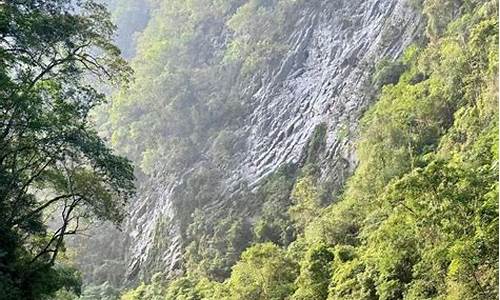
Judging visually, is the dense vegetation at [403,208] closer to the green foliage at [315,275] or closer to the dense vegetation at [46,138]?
the green foliage at [315,275]

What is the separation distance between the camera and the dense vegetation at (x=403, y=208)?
7.76 meters

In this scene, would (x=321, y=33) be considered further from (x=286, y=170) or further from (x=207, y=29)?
(x=207, y=29)

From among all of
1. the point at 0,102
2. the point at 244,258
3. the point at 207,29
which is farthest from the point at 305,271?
the point at 207,29

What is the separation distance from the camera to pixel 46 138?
8586mm

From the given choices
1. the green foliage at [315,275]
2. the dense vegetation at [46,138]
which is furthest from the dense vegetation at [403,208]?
the dense vegetation at [46,138]

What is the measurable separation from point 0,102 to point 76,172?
1805mm

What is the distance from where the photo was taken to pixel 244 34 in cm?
3322

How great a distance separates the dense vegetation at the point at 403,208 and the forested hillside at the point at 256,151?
0.04 m

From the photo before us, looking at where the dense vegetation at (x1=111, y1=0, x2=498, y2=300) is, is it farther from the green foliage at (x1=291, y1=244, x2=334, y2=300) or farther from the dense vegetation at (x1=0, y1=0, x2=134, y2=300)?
the dense vegetation at (x1=0, y1=0, x2=134, y2=300)

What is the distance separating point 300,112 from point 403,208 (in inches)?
618

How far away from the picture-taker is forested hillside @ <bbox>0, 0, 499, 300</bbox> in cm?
839

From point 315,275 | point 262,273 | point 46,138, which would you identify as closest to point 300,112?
point 262,273

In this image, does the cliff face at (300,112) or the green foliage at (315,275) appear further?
the cliff face at (300,112)

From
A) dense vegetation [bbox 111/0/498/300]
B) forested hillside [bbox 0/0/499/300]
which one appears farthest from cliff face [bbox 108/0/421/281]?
dense vegetation [bbox 111/0/498/300]
